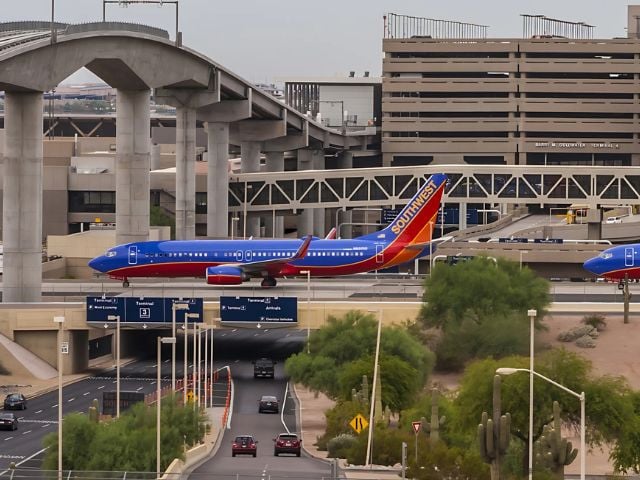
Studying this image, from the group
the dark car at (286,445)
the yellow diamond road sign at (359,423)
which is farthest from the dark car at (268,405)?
the dark car at (286,445)

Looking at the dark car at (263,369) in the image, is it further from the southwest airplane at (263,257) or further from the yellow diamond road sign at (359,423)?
the yellow diamond road sign at (359,423)

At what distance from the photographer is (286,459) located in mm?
74562

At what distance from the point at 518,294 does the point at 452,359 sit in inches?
282

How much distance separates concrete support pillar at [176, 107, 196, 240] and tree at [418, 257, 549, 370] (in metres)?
47.3

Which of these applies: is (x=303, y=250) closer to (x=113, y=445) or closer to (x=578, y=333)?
(x=578, y=333)

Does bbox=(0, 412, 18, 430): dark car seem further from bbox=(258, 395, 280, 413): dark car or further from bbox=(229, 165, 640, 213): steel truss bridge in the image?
bbox=(229, 165, 640, 213): steel truss bridge

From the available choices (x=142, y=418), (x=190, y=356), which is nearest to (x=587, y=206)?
(x=190, y=356)

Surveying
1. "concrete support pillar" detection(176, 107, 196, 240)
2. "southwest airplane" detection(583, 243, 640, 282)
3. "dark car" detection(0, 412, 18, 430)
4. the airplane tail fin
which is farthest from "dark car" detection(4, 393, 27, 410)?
"concrete support pillar" detection(176, 107, 196, 240)

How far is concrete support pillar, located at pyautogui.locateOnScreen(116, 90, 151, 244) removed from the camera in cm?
13438

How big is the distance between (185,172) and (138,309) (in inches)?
1913

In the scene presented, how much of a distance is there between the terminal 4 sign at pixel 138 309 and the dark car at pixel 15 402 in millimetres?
16745

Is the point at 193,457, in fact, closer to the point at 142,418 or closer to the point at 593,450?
the point at 142,418

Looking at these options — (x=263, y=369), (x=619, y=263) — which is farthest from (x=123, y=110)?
(x=619, y=263)

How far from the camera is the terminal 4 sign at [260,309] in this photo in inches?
4377
